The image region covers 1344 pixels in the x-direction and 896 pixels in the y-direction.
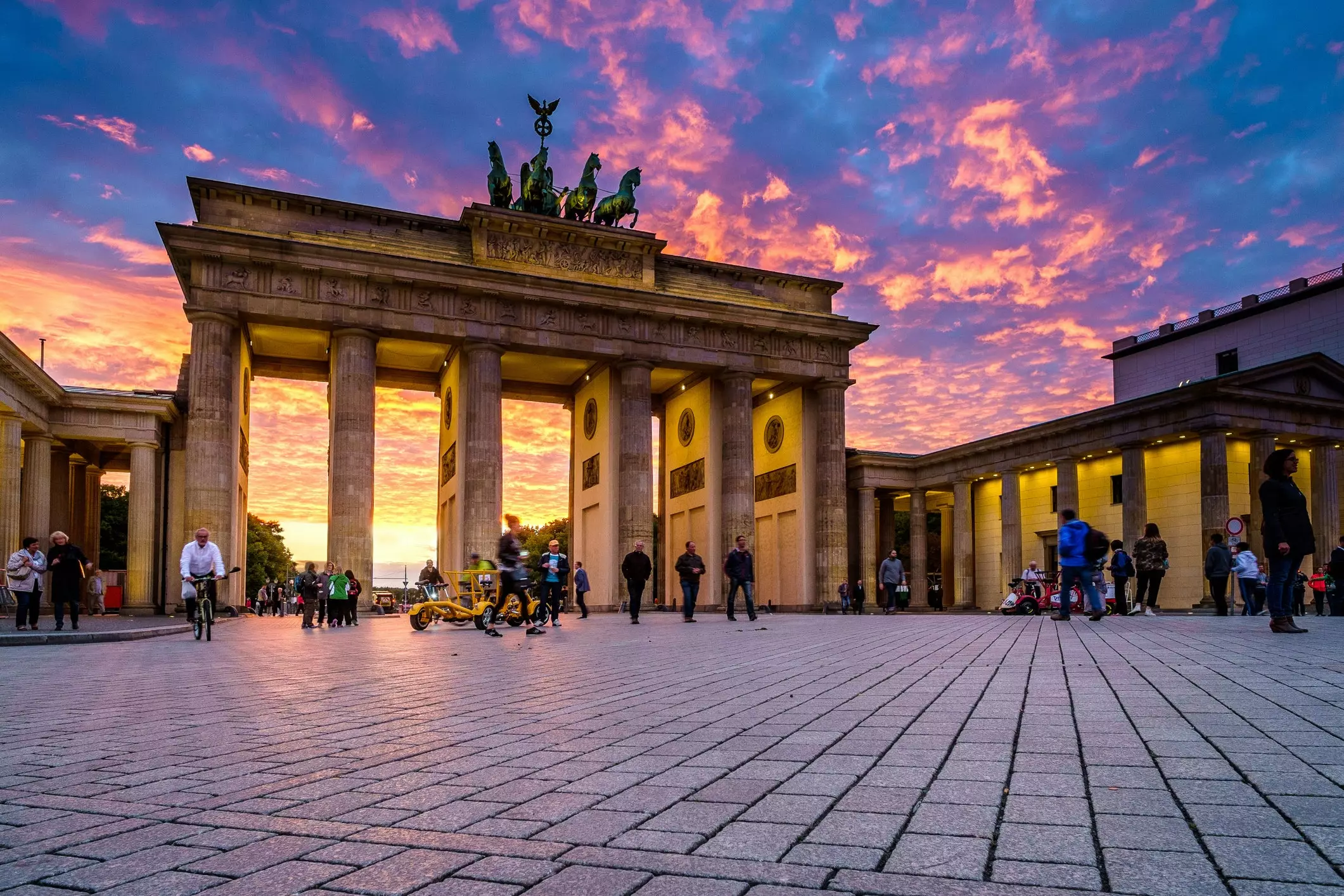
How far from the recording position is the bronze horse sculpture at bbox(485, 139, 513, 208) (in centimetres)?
4269

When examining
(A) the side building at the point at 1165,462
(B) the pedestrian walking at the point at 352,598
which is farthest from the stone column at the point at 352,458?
(A) the side building at the point at 1165,462

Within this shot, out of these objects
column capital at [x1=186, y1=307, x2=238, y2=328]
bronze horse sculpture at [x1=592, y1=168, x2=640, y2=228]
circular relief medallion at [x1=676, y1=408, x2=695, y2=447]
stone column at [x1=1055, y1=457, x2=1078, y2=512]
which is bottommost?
stone column at [x1=1055, y1=457, x2=1078, y2=512]

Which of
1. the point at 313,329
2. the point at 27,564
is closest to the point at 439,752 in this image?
the point at 27,564

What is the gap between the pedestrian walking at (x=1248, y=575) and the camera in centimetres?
1922

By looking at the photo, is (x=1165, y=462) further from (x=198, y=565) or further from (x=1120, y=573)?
(x=198, y=565)

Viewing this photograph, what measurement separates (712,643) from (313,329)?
29319 mm

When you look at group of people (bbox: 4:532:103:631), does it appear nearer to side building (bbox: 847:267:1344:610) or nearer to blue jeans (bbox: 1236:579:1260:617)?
blue jeans (bbox: 1236:579:1260:617)

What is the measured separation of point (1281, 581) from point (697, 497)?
34.8 m

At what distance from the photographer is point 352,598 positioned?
100 ft

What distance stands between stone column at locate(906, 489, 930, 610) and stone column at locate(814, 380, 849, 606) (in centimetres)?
764

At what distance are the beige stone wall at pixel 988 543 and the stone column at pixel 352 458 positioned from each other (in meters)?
30.1

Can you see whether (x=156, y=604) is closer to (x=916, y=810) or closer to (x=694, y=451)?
(x=694, y=451)

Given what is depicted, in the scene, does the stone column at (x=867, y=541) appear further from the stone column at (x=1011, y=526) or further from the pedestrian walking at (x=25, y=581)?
the pedestrian walking at (x=25, y=581)

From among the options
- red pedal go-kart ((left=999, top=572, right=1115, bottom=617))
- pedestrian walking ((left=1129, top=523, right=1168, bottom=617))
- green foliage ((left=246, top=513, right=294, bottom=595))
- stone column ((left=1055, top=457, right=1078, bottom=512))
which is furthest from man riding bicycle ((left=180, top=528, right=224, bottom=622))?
green foliage ((left=246, top=513, right=294, bottom=595))
